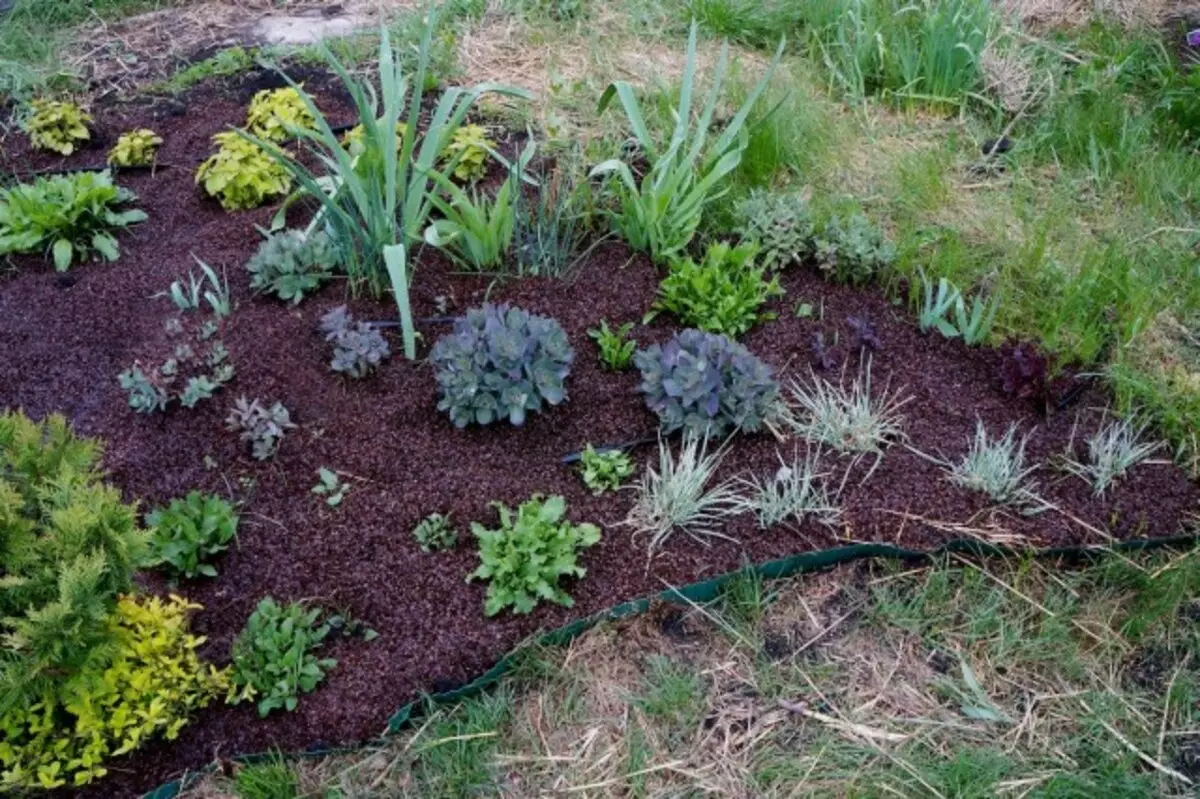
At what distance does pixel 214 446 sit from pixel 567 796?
4.46 ft

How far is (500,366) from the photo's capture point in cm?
268

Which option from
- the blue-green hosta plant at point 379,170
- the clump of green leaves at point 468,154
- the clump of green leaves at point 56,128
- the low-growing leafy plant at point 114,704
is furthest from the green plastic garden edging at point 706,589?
the clump of green leaves at point 56,128

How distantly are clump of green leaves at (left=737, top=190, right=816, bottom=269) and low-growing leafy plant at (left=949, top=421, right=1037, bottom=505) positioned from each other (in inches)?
35.1

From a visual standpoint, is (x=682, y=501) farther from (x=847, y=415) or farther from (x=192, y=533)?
(x=192, y=533)

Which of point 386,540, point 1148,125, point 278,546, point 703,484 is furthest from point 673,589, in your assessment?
point 1148,125

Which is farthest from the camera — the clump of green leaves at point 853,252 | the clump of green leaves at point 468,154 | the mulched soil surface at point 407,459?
the clump of green leaves at point 468,154

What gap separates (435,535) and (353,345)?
0.64 meters

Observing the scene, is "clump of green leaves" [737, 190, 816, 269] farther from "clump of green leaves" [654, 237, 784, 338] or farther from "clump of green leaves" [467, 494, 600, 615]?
"clump of green leaves" [467, 494, 600, 615]

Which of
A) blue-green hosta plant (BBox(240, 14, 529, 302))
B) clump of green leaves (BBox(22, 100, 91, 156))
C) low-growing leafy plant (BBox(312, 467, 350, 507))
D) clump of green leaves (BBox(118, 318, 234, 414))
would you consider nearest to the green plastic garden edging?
low-growing leafy plant (BBox(312, 467, 350, 507))

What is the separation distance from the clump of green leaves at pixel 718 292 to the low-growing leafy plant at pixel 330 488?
3.68 ft

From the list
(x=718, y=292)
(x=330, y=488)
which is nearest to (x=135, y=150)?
(x=330, y=488)

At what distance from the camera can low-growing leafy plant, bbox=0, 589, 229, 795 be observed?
2004mm

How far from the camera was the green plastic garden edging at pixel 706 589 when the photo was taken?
7.19 feet

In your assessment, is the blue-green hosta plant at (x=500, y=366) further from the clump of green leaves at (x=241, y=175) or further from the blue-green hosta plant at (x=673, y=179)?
the clump of green leaves at (x=241, y=175)
